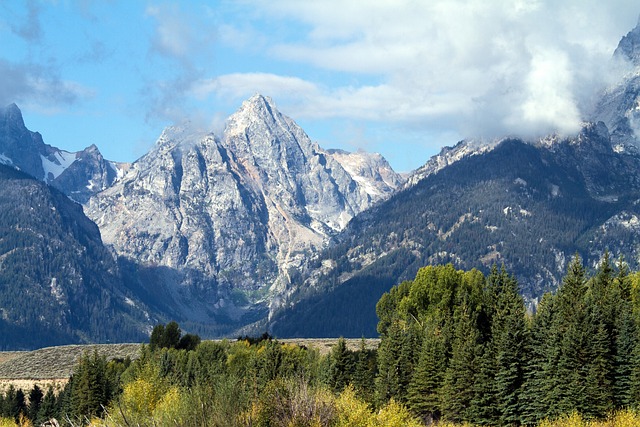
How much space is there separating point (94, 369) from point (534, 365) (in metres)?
88.8

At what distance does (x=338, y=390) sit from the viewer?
444 feet

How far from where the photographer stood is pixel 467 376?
11156 cm

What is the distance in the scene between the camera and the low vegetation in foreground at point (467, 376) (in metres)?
72.3

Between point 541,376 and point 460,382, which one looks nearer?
point 541,376

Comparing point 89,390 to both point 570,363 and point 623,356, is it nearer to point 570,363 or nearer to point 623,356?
point 570,363

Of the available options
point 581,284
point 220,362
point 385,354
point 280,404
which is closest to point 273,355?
point 220,362

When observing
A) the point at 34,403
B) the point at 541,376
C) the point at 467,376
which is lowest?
the point at 34,403

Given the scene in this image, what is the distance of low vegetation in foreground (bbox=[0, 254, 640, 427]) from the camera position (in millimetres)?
72312

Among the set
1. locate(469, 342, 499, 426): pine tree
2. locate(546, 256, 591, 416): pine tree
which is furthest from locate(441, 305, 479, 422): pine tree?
locate(546, 256, 591, 416): pine tree

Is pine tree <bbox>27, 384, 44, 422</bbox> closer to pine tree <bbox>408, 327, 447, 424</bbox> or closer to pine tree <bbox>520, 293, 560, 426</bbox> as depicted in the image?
pine tree <bbox>408, 327, 447, 424</bbox>

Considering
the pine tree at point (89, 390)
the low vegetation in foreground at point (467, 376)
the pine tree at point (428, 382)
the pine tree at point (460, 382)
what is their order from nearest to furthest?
the low vegetation in foreground at point (467, 376) < the pine tree at point (460, 382) < the pine tree at point (428, 382) < the pine tree at point (89, 390)

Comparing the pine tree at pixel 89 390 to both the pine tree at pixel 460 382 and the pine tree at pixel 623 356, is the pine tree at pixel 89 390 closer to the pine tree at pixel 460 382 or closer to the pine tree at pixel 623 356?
the pine tree at pixel 460 382

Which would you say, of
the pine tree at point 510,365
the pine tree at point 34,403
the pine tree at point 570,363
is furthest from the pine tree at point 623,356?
the pine tree at point 34,403

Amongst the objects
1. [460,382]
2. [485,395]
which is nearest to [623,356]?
[485,395]
